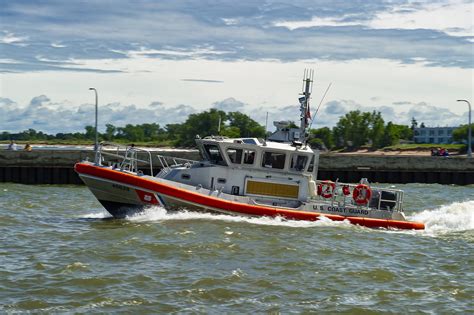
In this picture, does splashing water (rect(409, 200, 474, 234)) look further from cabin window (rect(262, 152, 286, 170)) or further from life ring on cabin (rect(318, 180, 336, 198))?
cabin window (rect(262, 152, 286, 170))

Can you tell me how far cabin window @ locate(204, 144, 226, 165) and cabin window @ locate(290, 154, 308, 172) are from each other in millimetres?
2022

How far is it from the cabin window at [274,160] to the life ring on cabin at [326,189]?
1525 mm

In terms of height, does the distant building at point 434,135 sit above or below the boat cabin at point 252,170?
above

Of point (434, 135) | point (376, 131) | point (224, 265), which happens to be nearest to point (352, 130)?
point (376, 131)

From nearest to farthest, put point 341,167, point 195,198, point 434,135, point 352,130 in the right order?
1. point 195,198
2. point 341,167
3. point 352,130
4. point 434,135

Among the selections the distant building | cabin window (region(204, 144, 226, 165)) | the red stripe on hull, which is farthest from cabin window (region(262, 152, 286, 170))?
the distant building

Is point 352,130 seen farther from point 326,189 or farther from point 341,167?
point 326,189

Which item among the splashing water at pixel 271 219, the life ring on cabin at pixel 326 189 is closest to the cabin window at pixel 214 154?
the splashing water at pixel 271 219

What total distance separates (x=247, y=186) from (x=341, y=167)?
19.2 meters

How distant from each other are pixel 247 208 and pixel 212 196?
1008 millimetres

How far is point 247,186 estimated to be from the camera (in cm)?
1950

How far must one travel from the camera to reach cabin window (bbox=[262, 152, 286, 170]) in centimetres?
1959

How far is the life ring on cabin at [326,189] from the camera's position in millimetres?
20328

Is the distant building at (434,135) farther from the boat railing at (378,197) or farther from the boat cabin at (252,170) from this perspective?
the boat cabin at (252,170)
